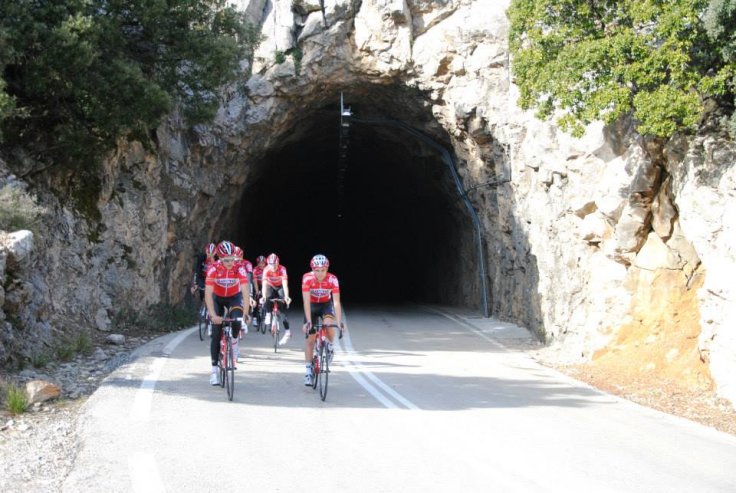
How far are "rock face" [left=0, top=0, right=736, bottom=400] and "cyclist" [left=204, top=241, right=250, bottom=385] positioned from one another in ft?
10.1

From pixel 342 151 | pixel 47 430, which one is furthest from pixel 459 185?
pixel 47 430

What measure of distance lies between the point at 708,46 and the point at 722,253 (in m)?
3.49

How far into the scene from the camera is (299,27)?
2384cm

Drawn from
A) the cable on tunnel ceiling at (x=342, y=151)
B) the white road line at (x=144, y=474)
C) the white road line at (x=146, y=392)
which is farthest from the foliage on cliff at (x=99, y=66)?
the white road line at (x=144, y=474)

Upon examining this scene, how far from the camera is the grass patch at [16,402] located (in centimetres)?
793

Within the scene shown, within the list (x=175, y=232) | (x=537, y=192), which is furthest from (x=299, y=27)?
(x=537, y=192)

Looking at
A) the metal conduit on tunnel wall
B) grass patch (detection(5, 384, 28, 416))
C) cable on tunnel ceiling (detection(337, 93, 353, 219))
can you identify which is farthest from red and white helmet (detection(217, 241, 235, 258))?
cable on tunnel ceiling (detection(337, 93, 353, 219))

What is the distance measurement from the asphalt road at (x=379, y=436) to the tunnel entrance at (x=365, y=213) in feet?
55.9

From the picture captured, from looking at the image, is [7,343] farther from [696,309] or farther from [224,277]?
[696,309]

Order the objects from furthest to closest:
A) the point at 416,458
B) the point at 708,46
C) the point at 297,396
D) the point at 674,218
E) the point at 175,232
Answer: the point at 175,232 < the point at 674,218 < the point at 708,46 < the point at 297,396 < the point at 416,458

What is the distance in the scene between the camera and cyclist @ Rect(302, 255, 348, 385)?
9.65 m

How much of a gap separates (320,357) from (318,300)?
2.82 feet

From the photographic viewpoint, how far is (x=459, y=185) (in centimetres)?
2583

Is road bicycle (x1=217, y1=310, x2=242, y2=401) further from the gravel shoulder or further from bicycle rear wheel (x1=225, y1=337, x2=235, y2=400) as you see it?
the gravel shoulder
